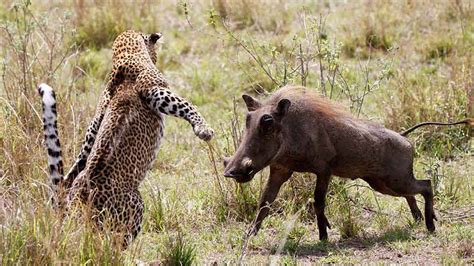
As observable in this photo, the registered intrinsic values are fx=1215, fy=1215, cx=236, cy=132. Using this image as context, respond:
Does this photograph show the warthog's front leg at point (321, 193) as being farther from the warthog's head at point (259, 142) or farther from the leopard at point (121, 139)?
the leopard at point (121, 139)

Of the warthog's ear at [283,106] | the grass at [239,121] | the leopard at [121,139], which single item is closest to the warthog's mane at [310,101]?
the warthog's ear at [283,106]

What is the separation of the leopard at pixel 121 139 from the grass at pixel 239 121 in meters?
0.24

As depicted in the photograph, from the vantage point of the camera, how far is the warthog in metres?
7.55

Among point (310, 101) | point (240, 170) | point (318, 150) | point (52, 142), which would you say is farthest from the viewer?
point (310, 101)

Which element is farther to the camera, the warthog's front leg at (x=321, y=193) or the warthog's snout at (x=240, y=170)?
the warthog's front leg at (x=321, y=193)

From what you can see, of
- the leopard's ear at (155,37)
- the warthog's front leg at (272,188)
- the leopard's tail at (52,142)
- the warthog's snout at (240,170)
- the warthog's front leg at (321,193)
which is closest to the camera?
the warthog's snout at (240,170)

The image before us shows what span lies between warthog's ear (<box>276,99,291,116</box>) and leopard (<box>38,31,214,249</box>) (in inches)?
21.8

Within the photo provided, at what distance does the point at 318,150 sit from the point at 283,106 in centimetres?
38

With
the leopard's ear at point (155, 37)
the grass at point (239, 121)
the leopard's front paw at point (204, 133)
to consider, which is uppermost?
the leopard's ear at point (155, 37)

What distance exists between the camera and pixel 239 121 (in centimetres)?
1051

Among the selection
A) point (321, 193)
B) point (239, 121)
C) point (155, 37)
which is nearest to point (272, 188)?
point (321, 193)

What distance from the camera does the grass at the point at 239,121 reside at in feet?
24.2

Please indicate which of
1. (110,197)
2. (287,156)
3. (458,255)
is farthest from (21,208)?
(458,255)

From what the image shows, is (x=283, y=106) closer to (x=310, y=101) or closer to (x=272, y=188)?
(x=310, y=101)
